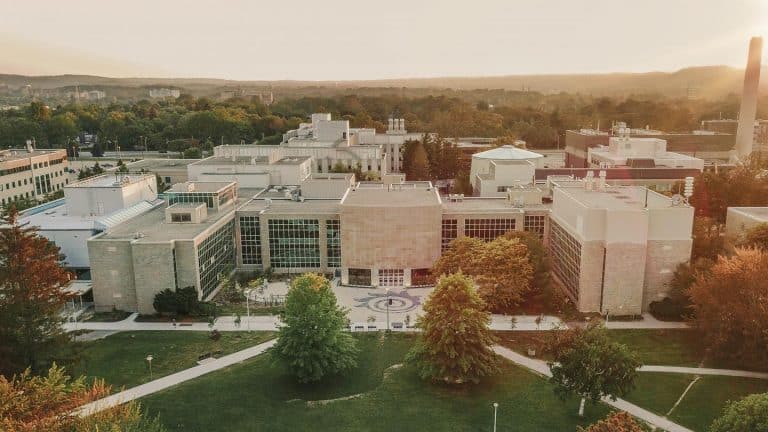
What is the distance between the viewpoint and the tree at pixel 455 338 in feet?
111

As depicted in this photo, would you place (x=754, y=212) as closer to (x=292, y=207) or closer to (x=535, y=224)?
(x=535, y=224)

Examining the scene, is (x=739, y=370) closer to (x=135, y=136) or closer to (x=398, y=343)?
(x=398, y=343)

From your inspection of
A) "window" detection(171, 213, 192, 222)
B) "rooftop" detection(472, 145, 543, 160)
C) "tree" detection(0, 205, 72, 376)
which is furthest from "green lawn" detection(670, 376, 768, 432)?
"rooftop" detection(472, 145, 543, 160)

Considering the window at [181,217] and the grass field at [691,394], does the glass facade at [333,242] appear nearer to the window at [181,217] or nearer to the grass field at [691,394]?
the window at [181,217]

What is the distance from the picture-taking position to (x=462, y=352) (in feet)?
112

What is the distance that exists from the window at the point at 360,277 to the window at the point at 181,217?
1561cm

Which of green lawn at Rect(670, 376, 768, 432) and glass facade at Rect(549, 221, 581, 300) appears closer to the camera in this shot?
green lawn at Rect(670, 376, 768, 432)

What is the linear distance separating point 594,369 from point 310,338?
1646cm

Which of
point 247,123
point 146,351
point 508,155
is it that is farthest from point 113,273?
point 247,123

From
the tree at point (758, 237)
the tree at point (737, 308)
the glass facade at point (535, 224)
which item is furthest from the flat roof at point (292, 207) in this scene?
the tree at point (758, 237)

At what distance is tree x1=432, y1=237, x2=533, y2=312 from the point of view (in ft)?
142

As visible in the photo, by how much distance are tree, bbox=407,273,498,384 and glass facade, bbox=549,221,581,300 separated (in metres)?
14.7

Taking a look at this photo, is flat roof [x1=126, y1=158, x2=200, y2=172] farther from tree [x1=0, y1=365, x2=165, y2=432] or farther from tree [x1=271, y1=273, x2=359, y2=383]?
tree [x1=0, y1=365, x2=165, y2=432]

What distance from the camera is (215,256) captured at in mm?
50656
